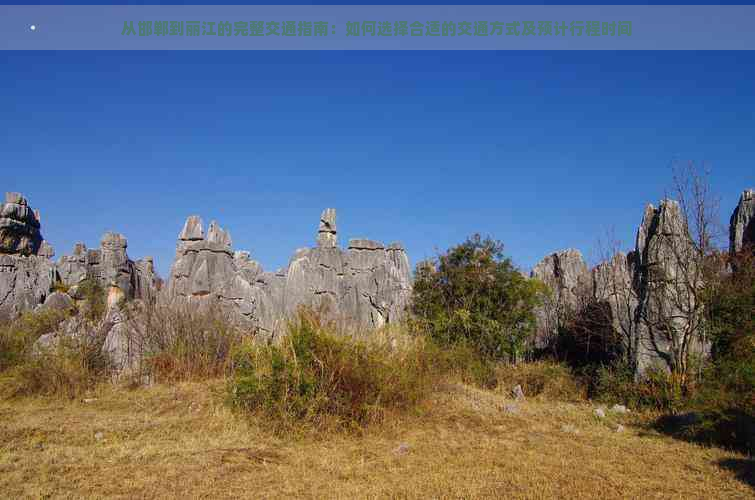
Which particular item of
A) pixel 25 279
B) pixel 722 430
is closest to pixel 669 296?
pixel 722 430

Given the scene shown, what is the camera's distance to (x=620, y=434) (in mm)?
8047

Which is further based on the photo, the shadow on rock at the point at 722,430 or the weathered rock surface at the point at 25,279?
the weathered rock surface at the point at 25,279

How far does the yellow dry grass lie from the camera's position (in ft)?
17.6

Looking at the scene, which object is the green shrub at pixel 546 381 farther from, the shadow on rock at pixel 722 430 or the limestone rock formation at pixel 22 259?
the limestone rock formation at pixel 22 259

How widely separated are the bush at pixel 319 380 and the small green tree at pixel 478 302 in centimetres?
500

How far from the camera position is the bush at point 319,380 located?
744 centimetres

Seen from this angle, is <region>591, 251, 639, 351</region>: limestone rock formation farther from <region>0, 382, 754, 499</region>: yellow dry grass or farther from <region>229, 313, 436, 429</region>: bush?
<region>229, 313, 436, 429</region>: bush

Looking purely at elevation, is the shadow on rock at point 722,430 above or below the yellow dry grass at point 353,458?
above

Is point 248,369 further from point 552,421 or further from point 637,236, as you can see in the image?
point 637,236

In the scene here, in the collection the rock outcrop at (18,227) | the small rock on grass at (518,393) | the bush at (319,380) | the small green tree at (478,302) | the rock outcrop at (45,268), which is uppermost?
the rock outcrop at (18,227)

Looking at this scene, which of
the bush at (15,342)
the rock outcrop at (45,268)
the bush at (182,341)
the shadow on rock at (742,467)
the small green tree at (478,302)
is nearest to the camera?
the shadow on rock at (742,467)

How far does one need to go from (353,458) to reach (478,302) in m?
7.88

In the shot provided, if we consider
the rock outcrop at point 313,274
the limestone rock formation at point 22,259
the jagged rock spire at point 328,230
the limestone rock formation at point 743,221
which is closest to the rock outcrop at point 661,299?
the limestone rock formation at point 743,221

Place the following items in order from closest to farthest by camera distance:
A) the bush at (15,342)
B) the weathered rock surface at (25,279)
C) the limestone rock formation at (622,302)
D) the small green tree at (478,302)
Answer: the limestone rock formation at (622,302) → the bush at (15,342) → the small green tree at (478,302) → the weathered rock surface at (25,279)
